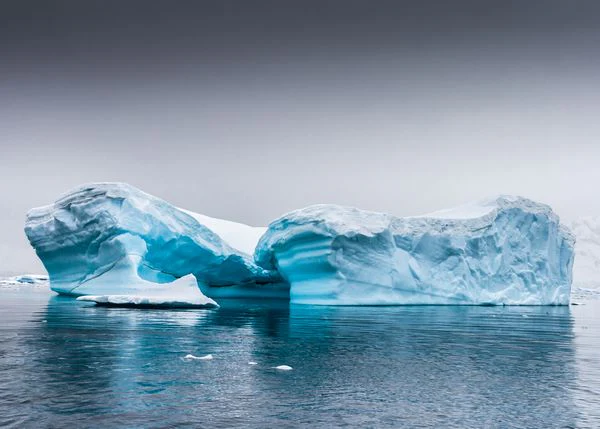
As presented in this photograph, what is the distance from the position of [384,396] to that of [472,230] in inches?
891

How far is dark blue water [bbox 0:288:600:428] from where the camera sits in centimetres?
571

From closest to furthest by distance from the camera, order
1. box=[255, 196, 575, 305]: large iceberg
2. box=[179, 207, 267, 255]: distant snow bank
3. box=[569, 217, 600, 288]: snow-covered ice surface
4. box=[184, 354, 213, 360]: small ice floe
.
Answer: box=[184, 354, 213, 360]: small ice floe → box=[255, 196, 575, 305]: large iceberg → box=[179, 207, 267, 255]: distant snow bank → box=[569, 217, 600, 288]: snow-covered ice surface

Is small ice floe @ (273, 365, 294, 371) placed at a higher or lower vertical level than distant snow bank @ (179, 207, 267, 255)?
lower

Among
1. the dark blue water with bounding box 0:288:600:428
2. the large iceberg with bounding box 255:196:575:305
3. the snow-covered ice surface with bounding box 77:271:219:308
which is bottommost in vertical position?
the dark blue water with bounding box 0:288:600:428

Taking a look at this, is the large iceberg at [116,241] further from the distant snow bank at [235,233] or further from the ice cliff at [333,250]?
the distant snow bank at [235,233]

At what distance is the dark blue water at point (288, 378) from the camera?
5.71 m

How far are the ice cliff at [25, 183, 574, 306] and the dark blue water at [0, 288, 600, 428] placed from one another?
39.5 ft

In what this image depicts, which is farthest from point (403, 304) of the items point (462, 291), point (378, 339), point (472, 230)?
point (378, 339)

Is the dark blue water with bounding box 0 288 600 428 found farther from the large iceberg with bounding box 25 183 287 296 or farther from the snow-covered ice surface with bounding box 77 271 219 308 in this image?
the large iceberg with bounding box 25 183 287 296

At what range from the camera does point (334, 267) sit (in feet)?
83.4

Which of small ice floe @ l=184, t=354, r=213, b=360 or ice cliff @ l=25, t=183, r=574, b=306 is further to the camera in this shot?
ice cliff @ l=25, t=183, r=574, b=306

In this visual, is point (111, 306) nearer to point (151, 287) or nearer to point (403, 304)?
point (151, 287)

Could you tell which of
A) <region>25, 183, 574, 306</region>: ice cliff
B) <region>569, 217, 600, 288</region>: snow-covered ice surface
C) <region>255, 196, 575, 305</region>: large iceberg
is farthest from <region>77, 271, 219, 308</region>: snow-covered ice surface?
<region>569, 217, 600, 288</region>: snow-covered ice surface

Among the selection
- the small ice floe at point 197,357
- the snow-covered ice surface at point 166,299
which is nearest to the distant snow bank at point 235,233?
the snow-covered ice surface at point 166,299
